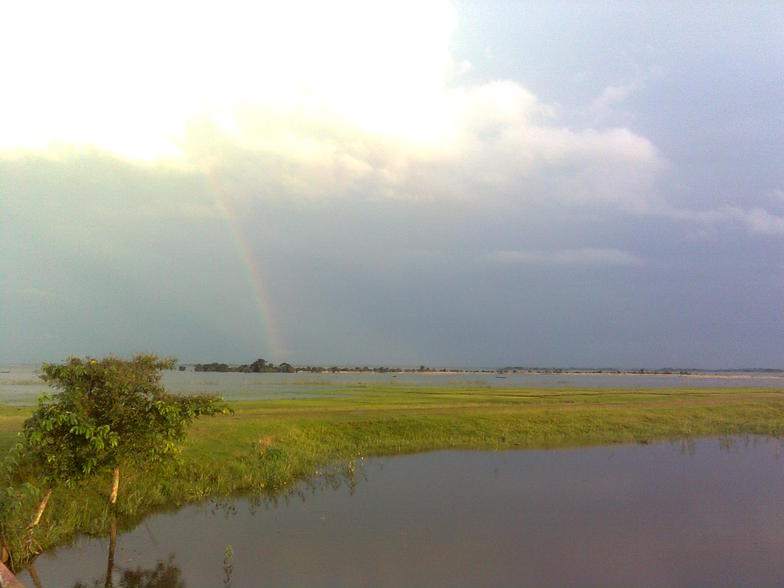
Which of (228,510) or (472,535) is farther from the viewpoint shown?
(228,510)

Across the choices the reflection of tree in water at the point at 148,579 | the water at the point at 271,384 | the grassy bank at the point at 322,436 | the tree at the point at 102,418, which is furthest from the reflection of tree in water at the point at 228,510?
the water at the point at 271,384

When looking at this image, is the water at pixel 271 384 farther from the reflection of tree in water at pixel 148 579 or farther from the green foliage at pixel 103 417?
the reflection of tree in water at pixel 148 579

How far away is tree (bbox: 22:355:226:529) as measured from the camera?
1523 centimetres

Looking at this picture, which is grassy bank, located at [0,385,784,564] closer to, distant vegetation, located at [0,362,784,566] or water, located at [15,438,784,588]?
distant vegetation, located at [0,362,784,566]

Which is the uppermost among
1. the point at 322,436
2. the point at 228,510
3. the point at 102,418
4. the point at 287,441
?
the point at 102,418

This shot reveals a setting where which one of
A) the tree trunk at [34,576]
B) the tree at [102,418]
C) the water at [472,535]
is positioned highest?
the tree at [102,418]

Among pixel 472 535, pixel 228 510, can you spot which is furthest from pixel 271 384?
pixel 472 535

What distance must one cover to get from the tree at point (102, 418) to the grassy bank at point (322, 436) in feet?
6.15

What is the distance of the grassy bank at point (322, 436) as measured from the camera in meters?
19.9

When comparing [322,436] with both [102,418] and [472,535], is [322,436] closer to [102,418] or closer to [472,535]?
[472,535]

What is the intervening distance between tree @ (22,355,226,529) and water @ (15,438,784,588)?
284 centimetres

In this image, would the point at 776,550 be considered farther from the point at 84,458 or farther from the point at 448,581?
the point at 84,458

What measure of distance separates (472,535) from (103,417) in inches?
482

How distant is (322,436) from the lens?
35656 mm
